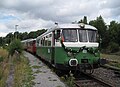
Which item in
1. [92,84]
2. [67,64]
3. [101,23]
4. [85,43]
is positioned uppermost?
[101,23]

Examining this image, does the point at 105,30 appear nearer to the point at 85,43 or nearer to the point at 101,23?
the point at 101,23

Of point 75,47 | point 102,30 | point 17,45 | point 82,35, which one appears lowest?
point 75,47

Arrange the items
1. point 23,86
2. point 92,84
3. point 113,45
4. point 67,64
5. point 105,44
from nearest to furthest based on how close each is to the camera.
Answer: point 23,86
point 92,84
point 67,64
point 113,45
point 105,44

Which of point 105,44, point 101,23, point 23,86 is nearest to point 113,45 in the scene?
point 105,44

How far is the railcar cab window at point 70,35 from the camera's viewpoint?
13.8 metres

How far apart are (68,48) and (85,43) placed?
0.97m

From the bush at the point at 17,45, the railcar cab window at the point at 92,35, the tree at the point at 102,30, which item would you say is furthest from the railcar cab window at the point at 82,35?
the tree at the point at 102,30

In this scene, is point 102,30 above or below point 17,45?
above

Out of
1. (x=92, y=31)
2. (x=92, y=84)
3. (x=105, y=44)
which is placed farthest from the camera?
(x=105, y=44)

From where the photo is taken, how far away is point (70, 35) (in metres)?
13.9

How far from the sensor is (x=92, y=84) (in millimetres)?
12234

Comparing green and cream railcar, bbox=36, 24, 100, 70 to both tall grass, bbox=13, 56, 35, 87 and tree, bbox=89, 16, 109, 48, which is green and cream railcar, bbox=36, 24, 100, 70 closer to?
tall grass, bbox=13, 56, 35, 87

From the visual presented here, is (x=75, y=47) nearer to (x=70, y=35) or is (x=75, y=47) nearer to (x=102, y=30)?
(x=70, y=35)

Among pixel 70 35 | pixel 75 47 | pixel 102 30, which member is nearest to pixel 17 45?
pixel 70 35
